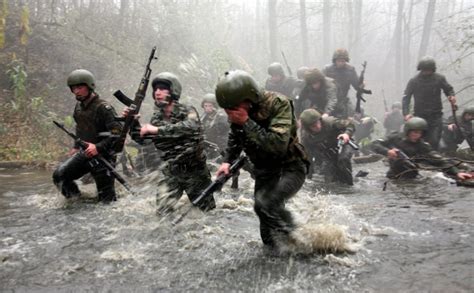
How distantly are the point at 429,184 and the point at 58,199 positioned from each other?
21.7 feet

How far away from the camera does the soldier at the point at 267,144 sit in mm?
3957

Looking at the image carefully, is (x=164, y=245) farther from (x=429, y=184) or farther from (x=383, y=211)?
(x=429, y=184)

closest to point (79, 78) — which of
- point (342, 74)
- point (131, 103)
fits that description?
point (131, 103)

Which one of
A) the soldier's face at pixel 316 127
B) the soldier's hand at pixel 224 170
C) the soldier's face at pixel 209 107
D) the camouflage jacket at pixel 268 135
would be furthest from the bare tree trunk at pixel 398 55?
the soldier's hand at pixel 224 170

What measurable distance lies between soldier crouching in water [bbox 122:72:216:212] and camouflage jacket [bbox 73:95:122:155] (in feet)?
2.80

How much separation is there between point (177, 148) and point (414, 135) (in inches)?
202

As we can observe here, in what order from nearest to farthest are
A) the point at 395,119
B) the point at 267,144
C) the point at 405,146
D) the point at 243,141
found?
the point at 267,144 → the point at 243,141 → the point at 405,146 → the point at 395,119

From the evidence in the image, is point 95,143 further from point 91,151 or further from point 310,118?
point 310,118

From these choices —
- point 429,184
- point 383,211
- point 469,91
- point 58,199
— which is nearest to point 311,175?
point 429,184

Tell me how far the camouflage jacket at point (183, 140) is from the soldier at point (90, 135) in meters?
0.95

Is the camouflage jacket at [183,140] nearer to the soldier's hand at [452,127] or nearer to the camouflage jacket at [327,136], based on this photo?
the camouflage jacket at [327,136]

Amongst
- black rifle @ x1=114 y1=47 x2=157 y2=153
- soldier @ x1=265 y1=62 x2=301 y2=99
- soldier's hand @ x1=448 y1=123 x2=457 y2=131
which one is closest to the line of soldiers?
black rifle @ x1=114 y1=47 x2=157 y2=153

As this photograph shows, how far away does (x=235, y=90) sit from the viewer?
13.0 ft

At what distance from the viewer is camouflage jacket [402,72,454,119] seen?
10172 mm
